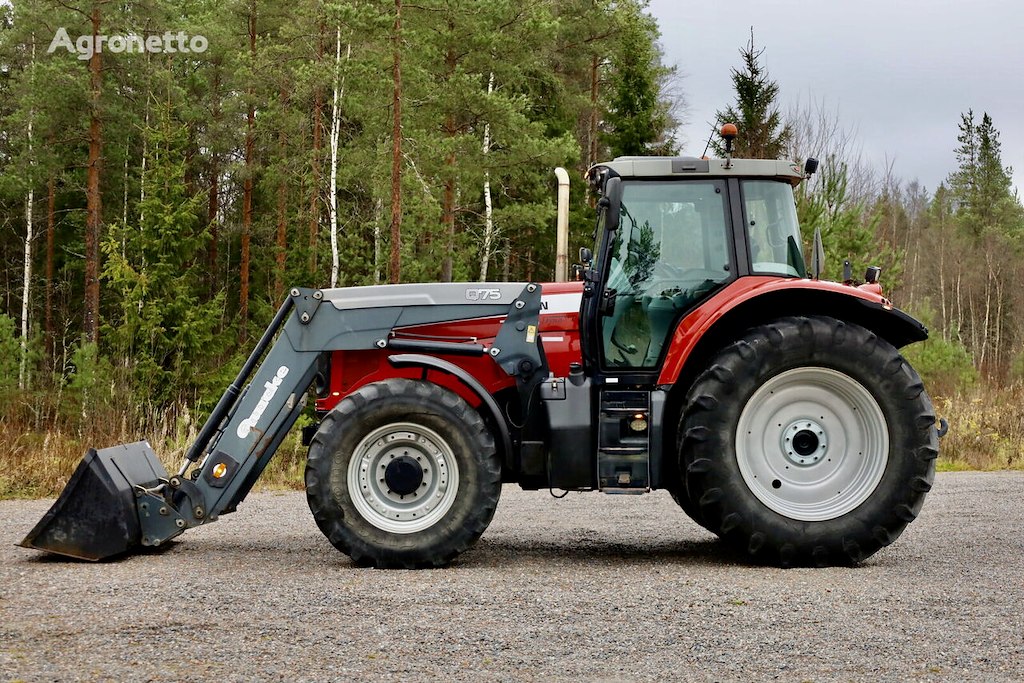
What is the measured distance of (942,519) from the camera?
27.9 ft

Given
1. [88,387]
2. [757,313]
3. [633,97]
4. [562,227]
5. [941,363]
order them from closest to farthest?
[757,313] < [562,227] < [88,387] < [941,363] < [633,97]

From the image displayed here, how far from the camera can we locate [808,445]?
6371 mm

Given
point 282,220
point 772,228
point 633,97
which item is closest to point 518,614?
point 772,228

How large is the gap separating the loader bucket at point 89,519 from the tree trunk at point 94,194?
22.3 m

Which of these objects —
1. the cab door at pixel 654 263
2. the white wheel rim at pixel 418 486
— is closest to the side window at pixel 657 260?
the cab door at pixel 654 263

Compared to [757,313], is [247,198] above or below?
above

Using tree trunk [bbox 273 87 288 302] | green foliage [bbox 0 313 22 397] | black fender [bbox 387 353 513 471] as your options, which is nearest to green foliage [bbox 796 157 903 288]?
black fender [bbox 387 353 513 471]

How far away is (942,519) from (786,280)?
10.6 feet

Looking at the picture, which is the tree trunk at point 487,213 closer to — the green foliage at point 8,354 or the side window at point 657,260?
the green foliage at point 8,354

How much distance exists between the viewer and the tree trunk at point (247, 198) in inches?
1234

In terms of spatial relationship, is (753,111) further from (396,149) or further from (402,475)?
(402,475)

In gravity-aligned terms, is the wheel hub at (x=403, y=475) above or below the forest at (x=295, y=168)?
Answer: below

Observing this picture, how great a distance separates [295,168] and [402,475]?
27.0m

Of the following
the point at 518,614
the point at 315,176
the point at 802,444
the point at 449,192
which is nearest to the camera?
the point at 518,614
